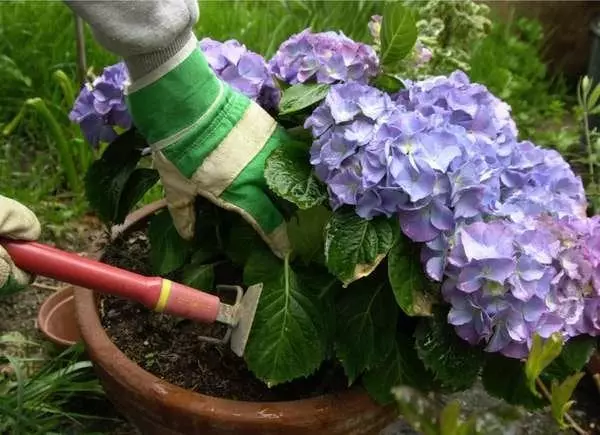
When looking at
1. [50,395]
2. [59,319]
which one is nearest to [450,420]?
[50,395]

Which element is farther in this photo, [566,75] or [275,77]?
[566,75]

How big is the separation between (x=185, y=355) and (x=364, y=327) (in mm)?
344

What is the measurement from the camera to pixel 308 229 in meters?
1.28

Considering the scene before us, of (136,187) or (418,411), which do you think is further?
(136,187)

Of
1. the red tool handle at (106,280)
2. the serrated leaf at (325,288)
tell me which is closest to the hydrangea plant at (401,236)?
the serrated leaf at (325,288)

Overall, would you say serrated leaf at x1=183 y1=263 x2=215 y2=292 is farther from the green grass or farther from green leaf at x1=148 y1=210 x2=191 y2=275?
the green grass

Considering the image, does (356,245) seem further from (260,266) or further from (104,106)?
(104,106)

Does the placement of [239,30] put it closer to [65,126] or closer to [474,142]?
[65,126]

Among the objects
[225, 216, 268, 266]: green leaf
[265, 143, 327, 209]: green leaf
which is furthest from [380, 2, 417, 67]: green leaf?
[225, 216, 268, 266]: green leaf

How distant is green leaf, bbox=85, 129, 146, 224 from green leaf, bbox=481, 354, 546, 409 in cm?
65

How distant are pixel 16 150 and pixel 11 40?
0.34 meters

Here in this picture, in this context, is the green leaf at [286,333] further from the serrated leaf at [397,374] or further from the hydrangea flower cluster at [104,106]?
the hydrangea flower cluster at [104,106]

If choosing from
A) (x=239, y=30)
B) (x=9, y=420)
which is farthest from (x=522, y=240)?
(x=239, y=30)

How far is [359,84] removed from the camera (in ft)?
4.10
